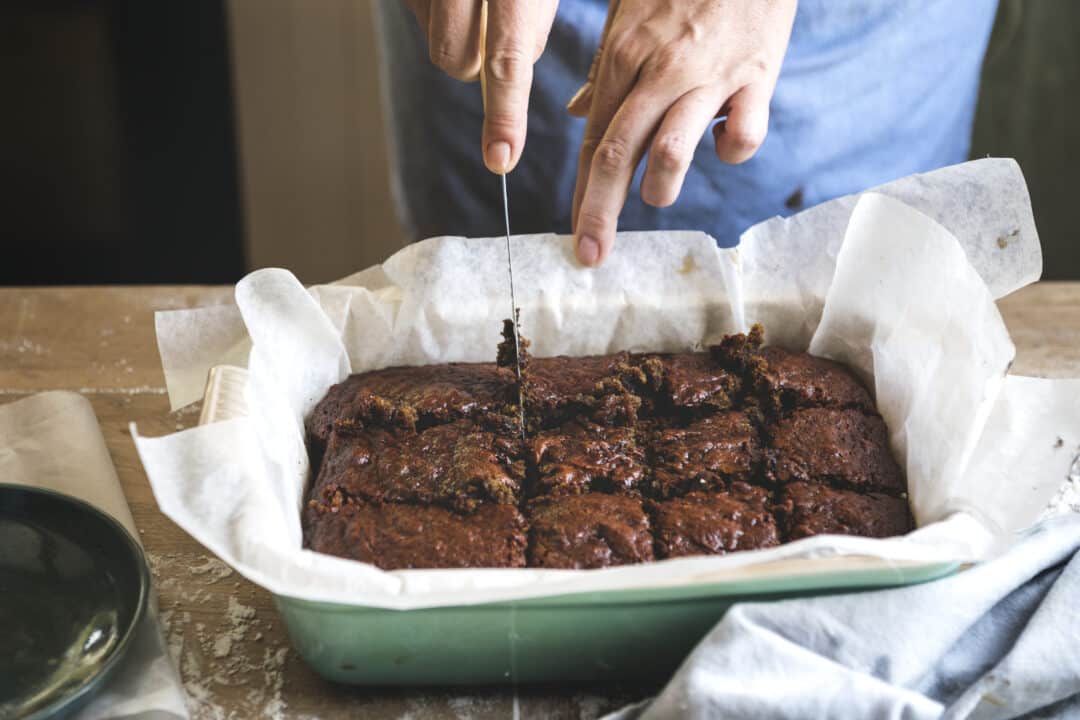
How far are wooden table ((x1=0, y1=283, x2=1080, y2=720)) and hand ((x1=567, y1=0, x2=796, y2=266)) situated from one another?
2.94ft

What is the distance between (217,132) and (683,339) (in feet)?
9.54

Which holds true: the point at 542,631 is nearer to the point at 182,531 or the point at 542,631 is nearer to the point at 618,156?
the point at 182,531

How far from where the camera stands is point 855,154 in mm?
2834

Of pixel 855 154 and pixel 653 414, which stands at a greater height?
pixel 855 154

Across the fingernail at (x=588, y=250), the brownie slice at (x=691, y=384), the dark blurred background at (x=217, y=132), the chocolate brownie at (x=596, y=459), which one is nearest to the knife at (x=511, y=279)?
the chocolate brownie at (x=596, y=459)

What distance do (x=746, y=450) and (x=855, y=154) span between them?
4.00 feet

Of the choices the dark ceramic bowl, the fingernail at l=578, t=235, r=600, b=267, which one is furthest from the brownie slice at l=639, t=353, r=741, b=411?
the dark ceramic bowl

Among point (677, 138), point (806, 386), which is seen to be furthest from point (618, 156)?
point (806, 386)

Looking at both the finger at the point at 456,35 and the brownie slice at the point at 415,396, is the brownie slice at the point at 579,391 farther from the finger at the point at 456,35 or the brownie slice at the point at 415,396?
the finger at the point at 456,35

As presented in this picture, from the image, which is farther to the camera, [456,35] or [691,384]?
[691,384]

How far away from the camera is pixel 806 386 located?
2076mm

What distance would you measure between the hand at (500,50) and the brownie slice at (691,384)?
0.51 metres

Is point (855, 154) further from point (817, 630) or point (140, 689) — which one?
point (140, 689)

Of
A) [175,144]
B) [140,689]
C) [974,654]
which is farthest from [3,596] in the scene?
[175,144]
